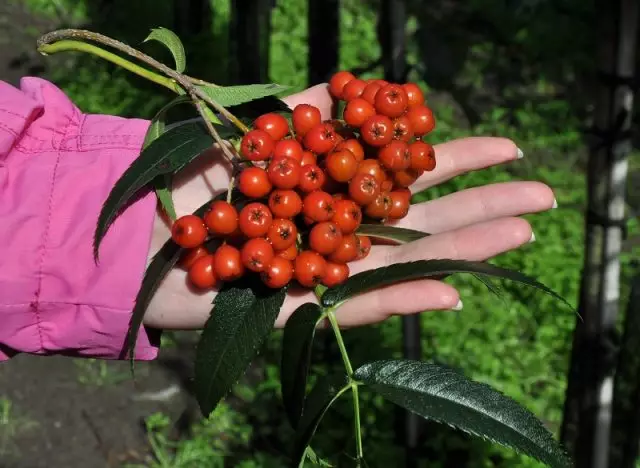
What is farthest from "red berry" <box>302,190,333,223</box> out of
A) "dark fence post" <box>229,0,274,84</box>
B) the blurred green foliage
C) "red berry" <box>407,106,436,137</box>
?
"dark fence post" <box>229,0,274,84</box>

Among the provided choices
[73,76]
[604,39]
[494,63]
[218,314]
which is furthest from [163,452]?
[494,63]

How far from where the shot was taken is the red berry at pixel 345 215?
3.87ft

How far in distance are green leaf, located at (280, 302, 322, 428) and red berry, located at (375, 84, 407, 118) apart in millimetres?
304

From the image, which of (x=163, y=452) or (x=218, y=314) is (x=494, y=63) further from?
(x=218, y=314)

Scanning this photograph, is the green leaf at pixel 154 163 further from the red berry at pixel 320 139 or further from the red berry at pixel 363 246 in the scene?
the red berry at pixel 363 246

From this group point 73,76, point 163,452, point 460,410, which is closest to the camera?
point 460,410

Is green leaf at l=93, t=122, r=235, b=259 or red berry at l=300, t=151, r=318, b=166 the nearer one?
green leaf at l=93, t=122, r=235, b=259

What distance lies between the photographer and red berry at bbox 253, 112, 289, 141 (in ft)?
4.02

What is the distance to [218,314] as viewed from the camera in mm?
1161

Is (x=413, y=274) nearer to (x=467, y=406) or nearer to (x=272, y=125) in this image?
(x=467, y=406)

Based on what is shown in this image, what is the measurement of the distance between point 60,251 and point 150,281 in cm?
27

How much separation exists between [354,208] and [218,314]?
0.80ft

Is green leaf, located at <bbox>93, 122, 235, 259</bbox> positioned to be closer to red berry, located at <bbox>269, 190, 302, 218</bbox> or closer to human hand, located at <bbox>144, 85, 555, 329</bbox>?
red berry, located at <bbox>269, 190, 302, 218</bbox>

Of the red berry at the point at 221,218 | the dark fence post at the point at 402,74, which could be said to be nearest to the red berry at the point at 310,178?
the red berry at the point at 221,218
